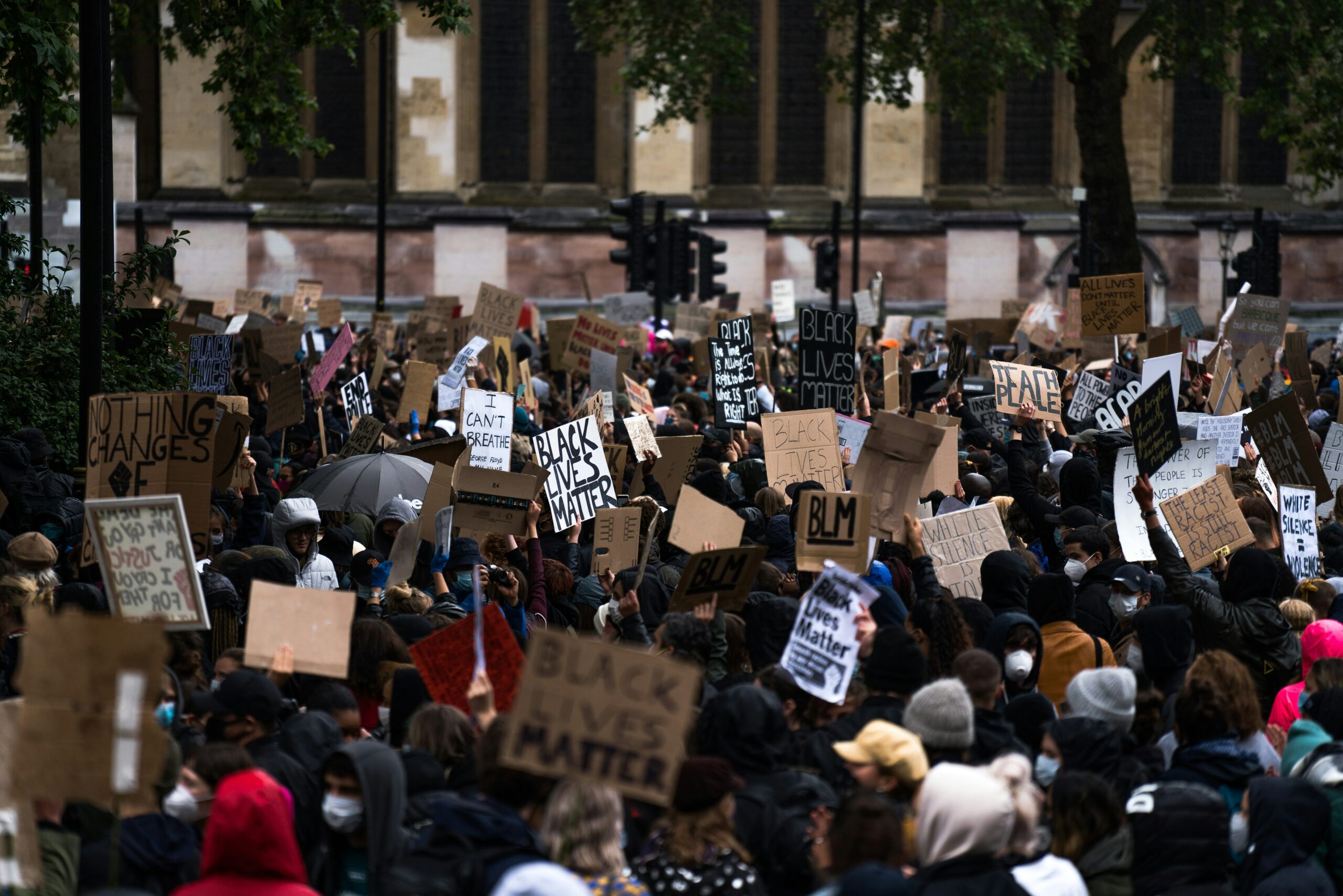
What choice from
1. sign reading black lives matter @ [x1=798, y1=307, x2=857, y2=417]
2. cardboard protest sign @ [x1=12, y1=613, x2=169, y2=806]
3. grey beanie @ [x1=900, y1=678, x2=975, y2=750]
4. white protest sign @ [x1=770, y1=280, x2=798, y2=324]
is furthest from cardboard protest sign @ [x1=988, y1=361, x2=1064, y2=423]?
white protest sign @ [x1=770, y1=280, x2=798, y2=324]

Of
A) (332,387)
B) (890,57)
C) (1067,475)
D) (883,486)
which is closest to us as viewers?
(883,486)

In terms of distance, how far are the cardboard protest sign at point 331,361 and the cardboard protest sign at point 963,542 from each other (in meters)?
6.36

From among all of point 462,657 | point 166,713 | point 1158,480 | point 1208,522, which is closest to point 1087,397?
point 1158,480

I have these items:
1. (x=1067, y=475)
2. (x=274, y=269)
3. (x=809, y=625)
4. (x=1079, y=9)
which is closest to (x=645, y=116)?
(x=274, y=269)

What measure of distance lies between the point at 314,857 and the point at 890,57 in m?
21.5

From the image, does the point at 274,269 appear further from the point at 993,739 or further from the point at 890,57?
the point at 993,739

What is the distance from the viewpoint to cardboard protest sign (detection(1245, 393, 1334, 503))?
9.48 meters

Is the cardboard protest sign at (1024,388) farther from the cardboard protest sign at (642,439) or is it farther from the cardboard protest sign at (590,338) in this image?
the cardboard protest sign at (590,338)

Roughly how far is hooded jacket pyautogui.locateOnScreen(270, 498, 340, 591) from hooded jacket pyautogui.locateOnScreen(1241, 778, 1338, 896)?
439 cm

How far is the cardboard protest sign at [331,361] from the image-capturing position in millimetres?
12961

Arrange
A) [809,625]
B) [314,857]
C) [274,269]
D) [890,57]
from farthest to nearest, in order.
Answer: [274,269] < [890,57] < [809,625] < [314,857]

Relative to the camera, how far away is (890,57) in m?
24.8

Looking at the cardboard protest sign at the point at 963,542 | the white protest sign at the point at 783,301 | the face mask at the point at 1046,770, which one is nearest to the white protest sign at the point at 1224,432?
the cardboard protest sign at the point at 963,542

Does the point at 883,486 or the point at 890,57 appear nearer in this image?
the point at 883,486
